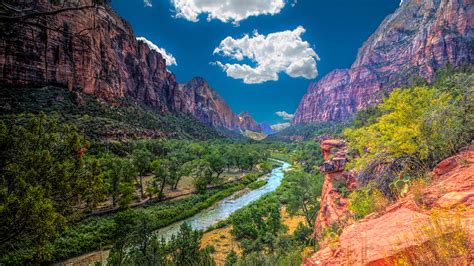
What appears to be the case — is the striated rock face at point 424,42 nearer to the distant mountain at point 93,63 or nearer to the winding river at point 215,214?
the winding river at point 215,214

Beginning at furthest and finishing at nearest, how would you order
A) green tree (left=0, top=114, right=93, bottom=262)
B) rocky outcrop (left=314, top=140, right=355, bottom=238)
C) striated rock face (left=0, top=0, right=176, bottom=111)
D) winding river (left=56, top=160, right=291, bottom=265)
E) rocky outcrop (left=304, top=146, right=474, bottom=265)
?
striated rock face (left=0, top=0, right=176, bottom=111), winding river (left=56, top=160, right=291, bottom=265), rocky outcrop (left=314, top=140, right=355, bottom=238), green tree (left=0, top=114, right=93, bottom=262), rocky outcrop (left=304, top=146, right=474, bottom=265)

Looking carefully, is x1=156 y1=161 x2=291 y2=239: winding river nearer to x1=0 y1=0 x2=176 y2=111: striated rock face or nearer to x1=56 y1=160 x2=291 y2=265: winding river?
x1=56 y1=160 x2=291 y2=265: winding river

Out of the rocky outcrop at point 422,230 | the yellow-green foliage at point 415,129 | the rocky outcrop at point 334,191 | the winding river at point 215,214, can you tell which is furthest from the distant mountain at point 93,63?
the winding river at point 215,214

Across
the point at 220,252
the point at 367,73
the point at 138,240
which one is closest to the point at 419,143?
the point at 138,240

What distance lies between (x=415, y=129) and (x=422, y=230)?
232 inches

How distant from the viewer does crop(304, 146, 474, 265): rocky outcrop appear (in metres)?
2.83

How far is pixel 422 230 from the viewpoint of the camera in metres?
3.25

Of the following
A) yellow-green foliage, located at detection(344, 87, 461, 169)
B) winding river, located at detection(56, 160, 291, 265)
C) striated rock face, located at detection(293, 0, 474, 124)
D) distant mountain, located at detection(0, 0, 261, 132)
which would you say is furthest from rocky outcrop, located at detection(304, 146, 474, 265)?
striated rock face, located at detection(293, 0, 474, 124)

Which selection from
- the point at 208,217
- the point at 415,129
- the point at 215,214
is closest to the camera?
the point at 415,129

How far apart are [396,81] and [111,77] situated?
117757 mm

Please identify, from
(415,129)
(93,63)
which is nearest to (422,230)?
(415,129)

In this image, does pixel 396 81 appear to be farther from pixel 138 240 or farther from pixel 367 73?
pixel 138 240

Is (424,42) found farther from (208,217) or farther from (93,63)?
(93,63)

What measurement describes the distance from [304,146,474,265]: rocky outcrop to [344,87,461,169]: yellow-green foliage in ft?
5.32
